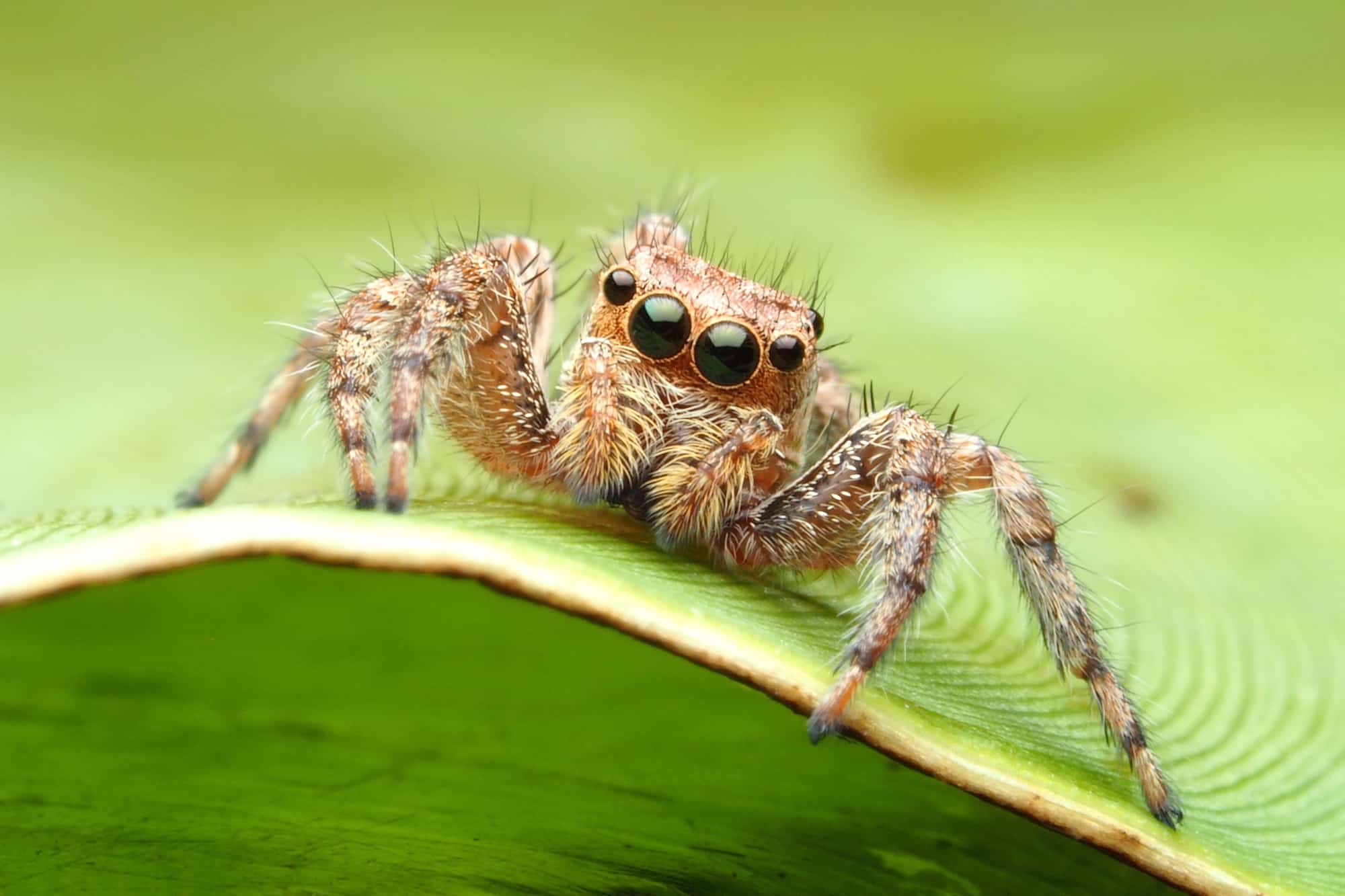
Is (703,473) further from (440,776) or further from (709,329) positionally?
(440,776)


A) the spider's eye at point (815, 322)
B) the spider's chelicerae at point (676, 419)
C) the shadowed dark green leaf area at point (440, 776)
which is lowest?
the shadowed dark green leaf area at point (440, 776)

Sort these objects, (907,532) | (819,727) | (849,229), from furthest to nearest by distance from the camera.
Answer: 1. (849,229)
2. (907,532)
3. (819,727)

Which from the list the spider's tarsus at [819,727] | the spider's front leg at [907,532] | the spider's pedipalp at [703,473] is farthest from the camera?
the spider's pedipalp at [703,473]

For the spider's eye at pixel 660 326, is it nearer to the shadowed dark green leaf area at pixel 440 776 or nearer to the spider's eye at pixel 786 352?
the spider's eye at pixel 786 352

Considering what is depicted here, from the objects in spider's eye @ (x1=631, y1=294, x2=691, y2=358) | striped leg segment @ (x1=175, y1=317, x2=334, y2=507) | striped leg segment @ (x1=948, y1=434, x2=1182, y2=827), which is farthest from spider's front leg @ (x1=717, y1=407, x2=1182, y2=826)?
striped leg segment @ (x1=175, y1=317, x2=334, y2=507)

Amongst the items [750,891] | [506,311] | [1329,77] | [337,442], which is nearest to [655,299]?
[506,311]

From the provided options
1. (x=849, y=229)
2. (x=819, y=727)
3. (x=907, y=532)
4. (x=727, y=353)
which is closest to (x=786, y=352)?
(x=727, y=353)

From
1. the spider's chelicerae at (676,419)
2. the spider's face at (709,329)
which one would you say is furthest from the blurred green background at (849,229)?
the spider's face at (709,329)

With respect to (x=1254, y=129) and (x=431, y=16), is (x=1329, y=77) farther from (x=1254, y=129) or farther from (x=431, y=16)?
(x=431, y=16)
